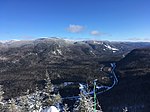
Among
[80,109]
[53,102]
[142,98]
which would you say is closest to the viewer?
[80,109]

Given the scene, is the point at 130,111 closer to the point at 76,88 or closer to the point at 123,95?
the point at 123,95

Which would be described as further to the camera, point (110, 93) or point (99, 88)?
point (99, 88)

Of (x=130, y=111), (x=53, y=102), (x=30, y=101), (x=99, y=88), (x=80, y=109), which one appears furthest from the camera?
(x=99, y=88)

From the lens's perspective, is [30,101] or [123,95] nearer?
[30,101]

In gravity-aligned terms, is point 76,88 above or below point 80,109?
below

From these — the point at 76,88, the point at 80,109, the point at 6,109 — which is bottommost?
the point at 76,88

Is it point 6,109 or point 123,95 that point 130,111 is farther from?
point 6,109

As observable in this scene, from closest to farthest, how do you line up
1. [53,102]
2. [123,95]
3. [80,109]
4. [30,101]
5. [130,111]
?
[80,109], [30,101], [53,102], [130,111], [123,95]

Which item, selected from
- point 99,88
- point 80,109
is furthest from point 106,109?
point 80,109

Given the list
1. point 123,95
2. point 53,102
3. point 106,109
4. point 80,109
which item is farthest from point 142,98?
point 80,109
